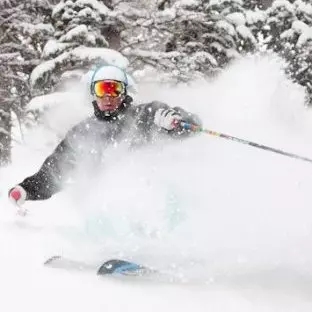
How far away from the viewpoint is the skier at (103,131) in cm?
588

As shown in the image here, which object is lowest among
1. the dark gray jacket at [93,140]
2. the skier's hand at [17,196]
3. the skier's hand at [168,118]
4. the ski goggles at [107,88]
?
the skier's hand at [17,196]

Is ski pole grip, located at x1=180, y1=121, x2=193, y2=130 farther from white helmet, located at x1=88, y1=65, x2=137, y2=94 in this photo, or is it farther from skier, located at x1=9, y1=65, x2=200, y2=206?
white helmet, located at x1=88, y1=65, x2=137, y2=94

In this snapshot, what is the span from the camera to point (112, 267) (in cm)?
419

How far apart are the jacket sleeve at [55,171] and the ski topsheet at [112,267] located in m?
1.64

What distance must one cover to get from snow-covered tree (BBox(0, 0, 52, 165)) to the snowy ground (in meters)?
9.67

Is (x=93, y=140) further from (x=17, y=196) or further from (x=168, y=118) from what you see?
(x=168, y=118)

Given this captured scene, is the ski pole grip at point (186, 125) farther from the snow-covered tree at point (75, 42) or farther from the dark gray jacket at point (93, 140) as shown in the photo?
the snow-covered tree at point (75, 42)

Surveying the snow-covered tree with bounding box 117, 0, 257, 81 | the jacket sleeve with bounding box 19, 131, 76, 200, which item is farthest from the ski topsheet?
the snow-covered tree with bounding box 117, 0, 257, 81

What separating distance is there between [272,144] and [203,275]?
4.50 m

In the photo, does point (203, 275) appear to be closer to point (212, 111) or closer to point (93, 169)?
point (93, 169)

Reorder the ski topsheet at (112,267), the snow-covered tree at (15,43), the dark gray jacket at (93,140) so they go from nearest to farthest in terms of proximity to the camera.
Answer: the ski topsheet at (112,267) → the dark gray jacket at (93,140) → the snow-covered tree at (15,43)

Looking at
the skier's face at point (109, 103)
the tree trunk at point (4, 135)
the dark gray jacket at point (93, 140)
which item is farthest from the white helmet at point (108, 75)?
the tree trunk at point (4, 135)

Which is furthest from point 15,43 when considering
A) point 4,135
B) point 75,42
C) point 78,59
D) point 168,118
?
point 168,118

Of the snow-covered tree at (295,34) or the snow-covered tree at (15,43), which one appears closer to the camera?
the snow-covered tree at (15,43)
